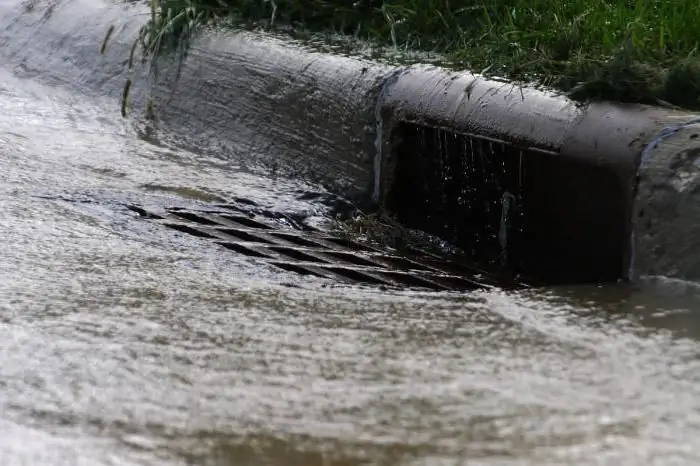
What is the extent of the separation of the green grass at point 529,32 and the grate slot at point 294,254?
95 centimetres

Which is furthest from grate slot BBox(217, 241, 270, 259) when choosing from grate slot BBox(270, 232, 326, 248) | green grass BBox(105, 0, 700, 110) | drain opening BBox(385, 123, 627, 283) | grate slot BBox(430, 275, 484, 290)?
green grass BBox(105, 0, 700, 110)

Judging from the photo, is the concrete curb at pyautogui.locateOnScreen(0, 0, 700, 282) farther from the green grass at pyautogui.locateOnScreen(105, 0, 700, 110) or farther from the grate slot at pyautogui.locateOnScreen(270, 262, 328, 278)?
the grate slot at pyautogui.locateOnScreen(270, 262, 328, 278)

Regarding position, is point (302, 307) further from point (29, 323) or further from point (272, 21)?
point (272, 21)

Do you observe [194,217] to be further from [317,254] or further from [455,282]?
[455,282]

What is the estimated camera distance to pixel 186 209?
14.0ft

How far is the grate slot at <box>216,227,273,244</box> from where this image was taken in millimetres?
3898

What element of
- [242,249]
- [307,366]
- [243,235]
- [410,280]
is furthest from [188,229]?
[307,366]

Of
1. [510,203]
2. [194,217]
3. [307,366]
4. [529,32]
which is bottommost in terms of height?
[194,217]

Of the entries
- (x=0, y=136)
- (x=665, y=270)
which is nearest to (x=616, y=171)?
(x=665, y=270)

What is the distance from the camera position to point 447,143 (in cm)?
404

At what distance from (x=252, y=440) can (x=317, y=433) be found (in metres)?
0.12

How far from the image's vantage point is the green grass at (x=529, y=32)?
362 cm

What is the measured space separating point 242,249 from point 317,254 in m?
0.24

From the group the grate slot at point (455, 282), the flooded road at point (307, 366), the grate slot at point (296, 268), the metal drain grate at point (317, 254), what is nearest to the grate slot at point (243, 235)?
the metal drain grate at point (317, 254)
